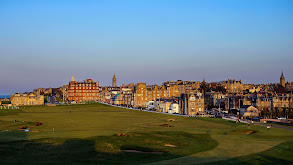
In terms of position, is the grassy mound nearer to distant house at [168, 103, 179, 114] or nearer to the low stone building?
the low stone building

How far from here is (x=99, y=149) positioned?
48812mm

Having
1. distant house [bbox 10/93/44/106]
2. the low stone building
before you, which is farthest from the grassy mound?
distant house [bbox 10/93/44/106]

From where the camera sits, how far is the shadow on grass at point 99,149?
41875mm

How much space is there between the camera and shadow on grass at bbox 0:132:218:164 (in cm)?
4188

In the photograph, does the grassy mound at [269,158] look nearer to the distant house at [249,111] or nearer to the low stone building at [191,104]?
the distant house at [249,111]

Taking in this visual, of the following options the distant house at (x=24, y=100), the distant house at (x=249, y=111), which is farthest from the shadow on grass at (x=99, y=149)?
the distant house at (x=24, y=100)

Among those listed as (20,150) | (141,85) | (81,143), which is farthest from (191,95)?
(20,150)

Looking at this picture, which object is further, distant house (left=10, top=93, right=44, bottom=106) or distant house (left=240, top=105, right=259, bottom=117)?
distant house (left=10, top=93, right=44, bottom=106)

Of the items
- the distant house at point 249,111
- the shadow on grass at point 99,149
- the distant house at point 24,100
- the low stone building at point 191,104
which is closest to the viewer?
the shadow on grass at point 99,149

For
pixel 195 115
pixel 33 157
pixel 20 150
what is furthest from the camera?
pixel 195 115

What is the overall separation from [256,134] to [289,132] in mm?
8792

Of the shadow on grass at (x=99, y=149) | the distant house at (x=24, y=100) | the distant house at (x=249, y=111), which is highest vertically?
the distant house at (x=24, y=100)

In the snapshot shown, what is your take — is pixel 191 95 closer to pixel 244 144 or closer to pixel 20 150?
pixel 244 144

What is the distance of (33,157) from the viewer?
4247cm
